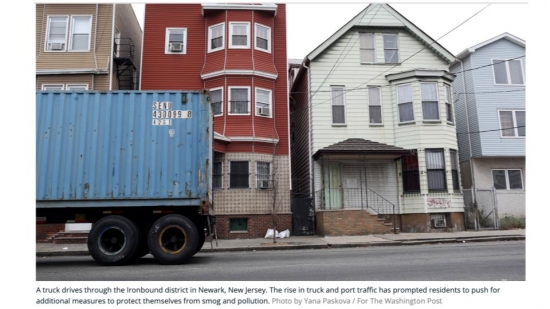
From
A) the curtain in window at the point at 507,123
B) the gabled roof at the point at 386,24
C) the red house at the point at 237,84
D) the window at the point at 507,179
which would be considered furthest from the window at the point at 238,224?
the curtain in window at the point at 507,123

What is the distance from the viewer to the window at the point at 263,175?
1848cm

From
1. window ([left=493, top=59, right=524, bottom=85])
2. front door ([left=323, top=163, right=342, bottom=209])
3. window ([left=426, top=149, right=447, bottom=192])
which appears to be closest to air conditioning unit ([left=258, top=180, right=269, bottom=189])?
front door ([left=323, top=163, right=342, bottom=209])

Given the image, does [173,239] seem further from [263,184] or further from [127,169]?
[263,184]

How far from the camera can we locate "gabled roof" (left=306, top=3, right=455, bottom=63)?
1959 centimetres

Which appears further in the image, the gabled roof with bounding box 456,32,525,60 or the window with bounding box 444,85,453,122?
the gabled roof with bounding box 456,32,525,60

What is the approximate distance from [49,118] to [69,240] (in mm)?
7715

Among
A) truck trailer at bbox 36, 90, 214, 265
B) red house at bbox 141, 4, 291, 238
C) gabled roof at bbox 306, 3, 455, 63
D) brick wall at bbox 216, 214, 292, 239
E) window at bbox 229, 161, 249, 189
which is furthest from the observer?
gabled roof at bbox 306, 3, 455, 63

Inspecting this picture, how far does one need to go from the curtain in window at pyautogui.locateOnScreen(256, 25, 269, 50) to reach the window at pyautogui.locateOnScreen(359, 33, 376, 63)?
4.55m

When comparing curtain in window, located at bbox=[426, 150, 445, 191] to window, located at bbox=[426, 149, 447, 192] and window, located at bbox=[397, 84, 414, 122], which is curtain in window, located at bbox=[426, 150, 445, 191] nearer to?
window, located at bbox=[426, 149, 447, 192]

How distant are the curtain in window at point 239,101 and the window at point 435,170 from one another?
28.0ft

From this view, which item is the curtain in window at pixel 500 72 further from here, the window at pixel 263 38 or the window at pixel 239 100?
the window at pixel 239 100

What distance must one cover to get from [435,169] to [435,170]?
0.05 metres

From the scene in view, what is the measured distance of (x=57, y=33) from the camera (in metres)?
18.9

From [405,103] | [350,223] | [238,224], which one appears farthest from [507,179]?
[238,224]
